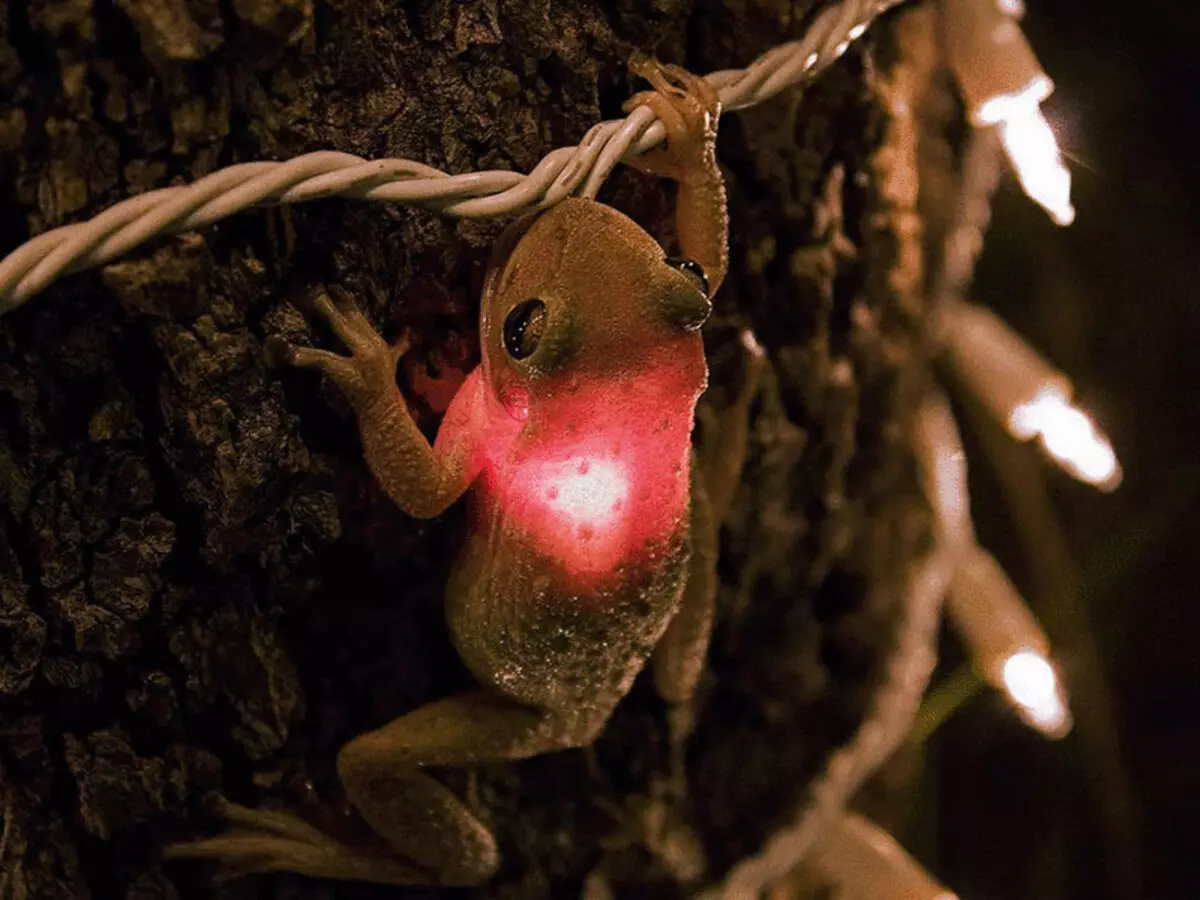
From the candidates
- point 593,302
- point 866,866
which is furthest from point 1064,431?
point 593,302

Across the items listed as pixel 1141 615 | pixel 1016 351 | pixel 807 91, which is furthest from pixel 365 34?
pixel 1141 615

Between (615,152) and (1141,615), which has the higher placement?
(615,152)

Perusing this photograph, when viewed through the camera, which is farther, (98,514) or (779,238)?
(779,238)

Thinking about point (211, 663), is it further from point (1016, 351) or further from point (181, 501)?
point (1016, 351)

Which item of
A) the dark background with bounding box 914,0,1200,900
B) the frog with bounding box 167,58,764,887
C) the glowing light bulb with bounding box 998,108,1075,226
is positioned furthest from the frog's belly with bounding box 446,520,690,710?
the dark background with bounding box 914,0,1200,900

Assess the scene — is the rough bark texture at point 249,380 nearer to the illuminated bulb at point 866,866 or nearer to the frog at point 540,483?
the frog at point 540,483

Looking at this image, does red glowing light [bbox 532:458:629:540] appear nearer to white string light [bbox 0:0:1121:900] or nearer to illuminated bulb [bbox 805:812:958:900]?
white string light [bbox 0:0:1121:900]

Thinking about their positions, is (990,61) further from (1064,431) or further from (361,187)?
(361,187)

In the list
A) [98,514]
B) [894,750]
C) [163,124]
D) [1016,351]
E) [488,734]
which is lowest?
[894,750]
